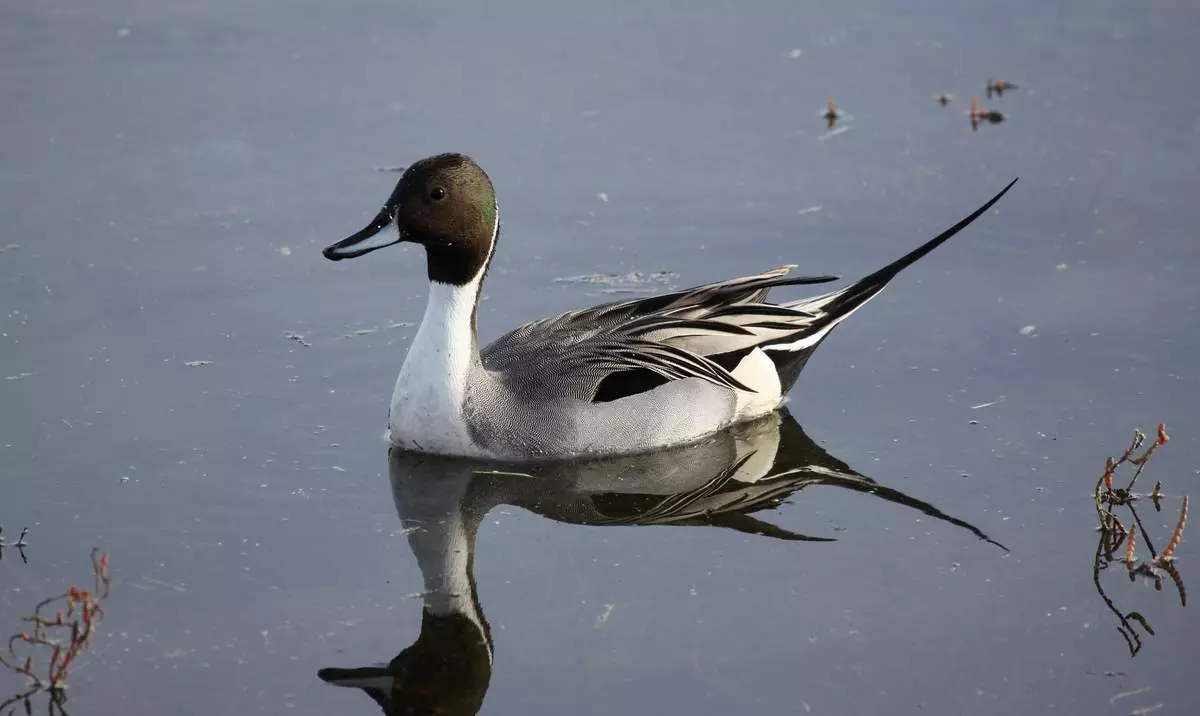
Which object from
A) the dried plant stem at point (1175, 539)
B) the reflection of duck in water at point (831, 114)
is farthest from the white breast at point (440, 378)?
the reflection of duck in water at point (831, 114)

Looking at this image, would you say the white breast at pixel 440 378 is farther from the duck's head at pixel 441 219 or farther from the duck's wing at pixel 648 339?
the duck's wing at pixel 648 339

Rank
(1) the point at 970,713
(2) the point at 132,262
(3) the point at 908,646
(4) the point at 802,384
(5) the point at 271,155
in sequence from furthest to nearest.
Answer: (5) the point at 271,155
(2) the point at 132,262
(4) the point at 802,384
(3) the point at 908,646
(1) the point at 970,713

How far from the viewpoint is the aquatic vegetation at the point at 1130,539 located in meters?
6.38

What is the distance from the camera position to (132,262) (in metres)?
9.16

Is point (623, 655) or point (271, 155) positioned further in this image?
point (271, 155)

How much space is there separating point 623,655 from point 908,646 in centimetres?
100

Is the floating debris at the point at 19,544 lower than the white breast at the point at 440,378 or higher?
→ lower

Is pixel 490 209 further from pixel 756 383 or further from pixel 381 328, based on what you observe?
pixel 756 383

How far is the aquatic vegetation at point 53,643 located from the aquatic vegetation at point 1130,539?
11.6 feet

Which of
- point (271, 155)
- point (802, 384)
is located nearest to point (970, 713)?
point (802, 384)

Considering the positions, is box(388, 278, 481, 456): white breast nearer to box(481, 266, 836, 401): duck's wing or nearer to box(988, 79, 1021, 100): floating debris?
box(481, 266, 836, 401): duck's wing

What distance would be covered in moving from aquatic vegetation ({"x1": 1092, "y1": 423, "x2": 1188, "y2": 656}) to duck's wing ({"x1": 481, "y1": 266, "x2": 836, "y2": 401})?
1.63m

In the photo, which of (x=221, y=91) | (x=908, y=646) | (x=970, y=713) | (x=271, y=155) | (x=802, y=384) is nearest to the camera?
(x=970, y=713)

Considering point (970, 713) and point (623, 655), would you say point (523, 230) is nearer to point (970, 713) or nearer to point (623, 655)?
point (623, 655)
